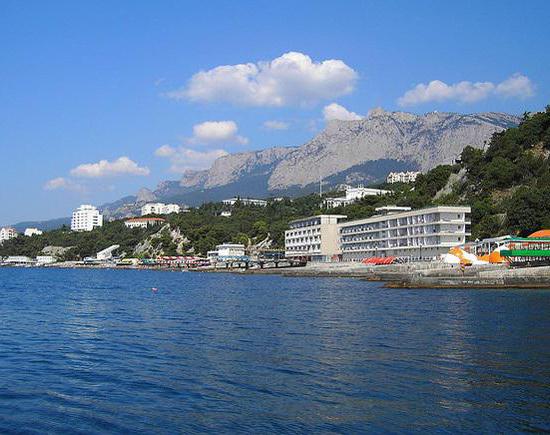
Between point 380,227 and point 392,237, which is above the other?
point 380,227

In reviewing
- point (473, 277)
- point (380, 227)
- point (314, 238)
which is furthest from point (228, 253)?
point (473, 277)

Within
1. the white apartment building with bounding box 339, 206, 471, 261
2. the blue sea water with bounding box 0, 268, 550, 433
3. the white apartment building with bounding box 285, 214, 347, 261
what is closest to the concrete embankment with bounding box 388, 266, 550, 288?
the blue sea water with bounding box 0, 268, 550, 433

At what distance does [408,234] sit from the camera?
103875 millimetres

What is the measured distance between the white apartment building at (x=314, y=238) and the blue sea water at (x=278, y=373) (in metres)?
93.4

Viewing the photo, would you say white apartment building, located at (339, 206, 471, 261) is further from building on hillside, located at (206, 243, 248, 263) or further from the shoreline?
building on hillside, located at (206, 243, 248, 263)

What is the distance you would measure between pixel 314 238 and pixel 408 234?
3252cm

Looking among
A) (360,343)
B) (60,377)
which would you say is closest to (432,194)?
(360,343)

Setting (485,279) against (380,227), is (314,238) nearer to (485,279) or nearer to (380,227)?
(380,227)

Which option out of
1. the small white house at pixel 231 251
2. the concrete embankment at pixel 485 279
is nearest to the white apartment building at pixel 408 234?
the concrete embankment at pixel 485 279

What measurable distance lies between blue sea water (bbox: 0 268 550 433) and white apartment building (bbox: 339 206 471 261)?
2366 inches

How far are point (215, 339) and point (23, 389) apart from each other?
32.9ft

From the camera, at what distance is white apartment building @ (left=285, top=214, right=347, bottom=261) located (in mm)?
129000

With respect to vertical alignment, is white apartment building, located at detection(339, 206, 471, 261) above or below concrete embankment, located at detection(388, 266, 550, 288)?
above

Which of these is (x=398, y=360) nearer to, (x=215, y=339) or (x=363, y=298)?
(x=215, y=339)
